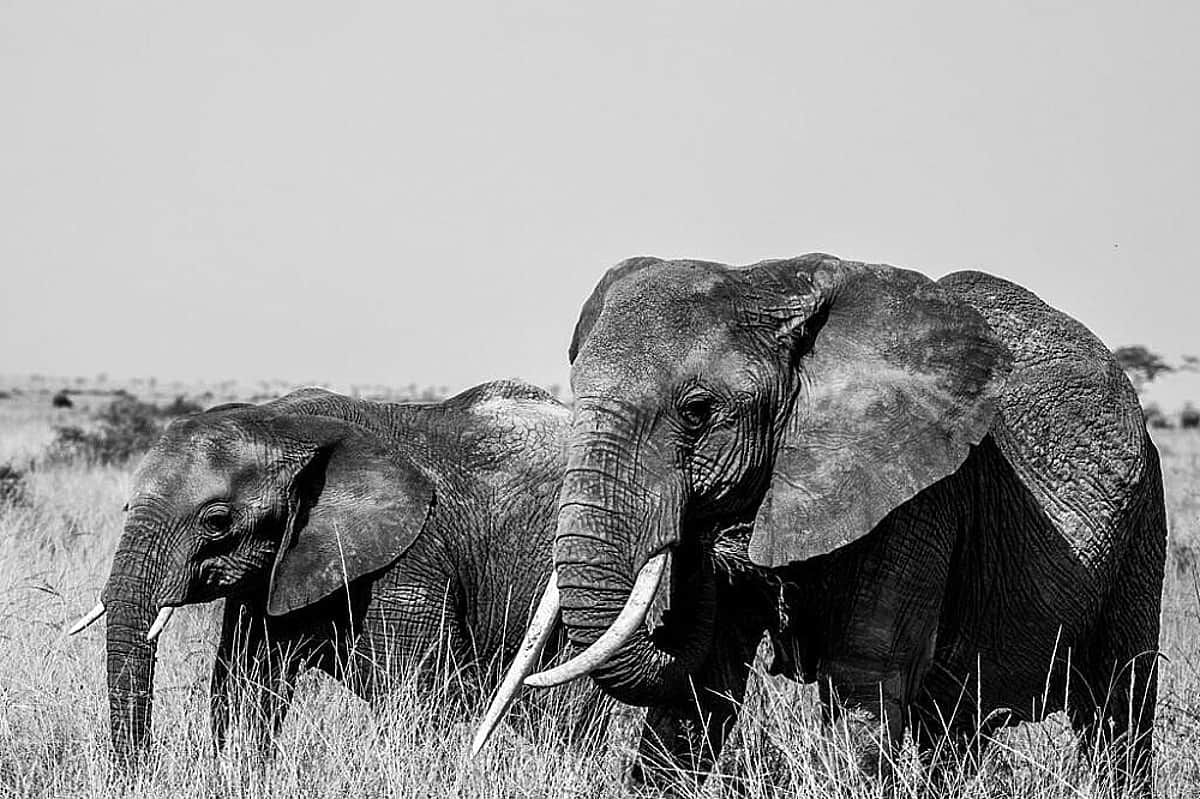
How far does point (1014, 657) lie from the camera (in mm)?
6113

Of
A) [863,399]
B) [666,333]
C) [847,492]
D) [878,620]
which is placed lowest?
[878,620]

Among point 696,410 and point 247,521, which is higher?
point 696,410

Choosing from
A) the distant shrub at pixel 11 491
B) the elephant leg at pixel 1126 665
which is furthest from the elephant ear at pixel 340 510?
the distant shrub at pixel 11 491

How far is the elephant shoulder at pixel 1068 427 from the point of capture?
603cm

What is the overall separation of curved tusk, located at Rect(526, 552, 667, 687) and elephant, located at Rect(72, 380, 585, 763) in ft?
7.27

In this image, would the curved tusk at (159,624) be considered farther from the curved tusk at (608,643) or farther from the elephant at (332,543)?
the curved tusk at (608,643)

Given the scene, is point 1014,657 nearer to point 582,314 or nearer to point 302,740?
point 582,314

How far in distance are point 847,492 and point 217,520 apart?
10.2 feet

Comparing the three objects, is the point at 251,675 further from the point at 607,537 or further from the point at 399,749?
the point at 607,537

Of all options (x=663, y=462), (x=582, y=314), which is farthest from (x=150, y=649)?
(x=663, y=462)

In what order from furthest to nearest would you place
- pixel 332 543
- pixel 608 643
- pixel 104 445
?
1. pixel 104 445
2. pixel 332 543
3. pixel 608 643

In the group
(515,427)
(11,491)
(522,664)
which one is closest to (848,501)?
(522,664)

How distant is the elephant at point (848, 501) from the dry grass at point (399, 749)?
0.19 meters

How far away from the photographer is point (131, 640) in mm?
6977
